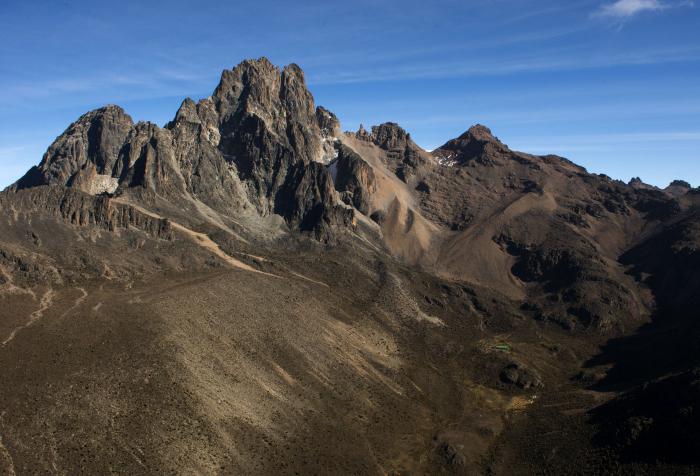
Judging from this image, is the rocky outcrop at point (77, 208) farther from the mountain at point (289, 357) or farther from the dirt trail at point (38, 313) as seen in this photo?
the dirt trail at point (38, 313)

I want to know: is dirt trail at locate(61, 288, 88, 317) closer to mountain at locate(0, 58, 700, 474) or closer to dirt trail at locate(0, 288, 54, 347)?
mountain at locate(0, 58, 700, 474)

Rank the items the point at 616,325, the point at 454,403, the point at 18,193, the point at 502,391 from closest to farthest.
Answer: the point at 454,403 → the point at 502,391 → the point at 18,193 → the point at 616,325

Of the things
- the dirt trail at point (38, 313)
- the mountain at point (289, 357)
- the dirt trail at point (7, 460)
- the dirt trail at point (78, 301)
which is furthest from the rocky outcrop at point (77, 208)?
the dirt trail at point (7, 460)

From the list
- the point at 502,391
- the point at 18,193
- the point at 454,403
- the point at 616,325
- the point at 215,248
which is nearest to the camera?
the point at 454,403

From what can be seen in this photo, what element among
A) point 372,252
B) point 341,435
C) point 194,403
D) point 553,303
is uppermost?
point 372,252

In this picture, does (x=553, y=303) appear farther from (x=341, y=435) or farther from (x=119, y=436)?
(x=119, y=436)

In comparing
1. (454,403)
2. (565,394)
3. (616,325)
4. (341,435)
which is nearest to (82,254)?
(341,435)

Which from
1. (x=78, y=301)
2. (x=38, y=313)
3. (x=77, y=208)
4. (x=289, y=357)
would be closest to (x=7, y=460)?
(x=38, y=313)

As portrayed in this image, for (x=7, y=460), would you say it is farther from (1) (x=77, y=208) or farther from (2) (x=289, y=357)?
(1) (x=77, y=208)
